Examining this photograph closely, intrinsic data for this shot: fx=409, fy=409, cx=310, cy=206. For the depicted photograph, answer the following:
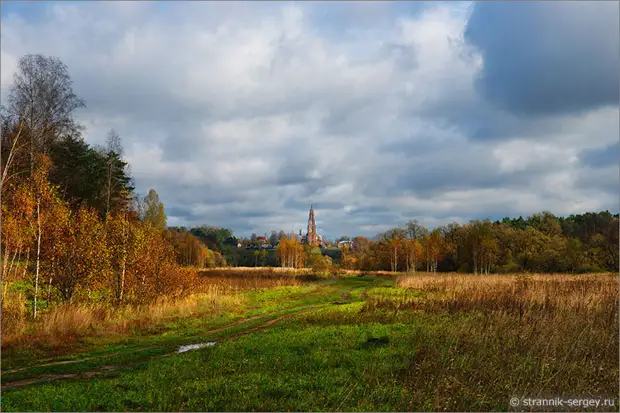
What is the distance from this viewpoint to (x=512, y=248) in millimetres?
78500

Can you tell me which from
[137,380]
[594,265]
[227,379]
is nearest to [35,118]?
[137,380]

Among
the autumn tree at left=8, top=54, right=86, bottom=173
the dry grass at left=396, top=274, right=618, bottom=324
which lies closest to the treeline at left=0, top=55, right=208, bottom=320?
the autumn tree at left=8, top=54, right=86, bottom=173

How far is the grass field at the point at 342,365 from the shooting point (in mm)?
8820

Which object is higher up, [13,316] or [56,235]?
[56,235]

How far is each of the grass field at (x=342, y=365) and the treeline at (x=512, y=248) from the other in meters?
52.7

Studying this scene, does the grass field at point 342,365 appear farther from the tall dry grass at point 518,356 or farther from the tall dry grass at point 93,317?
the tall dry grass at point 93,317

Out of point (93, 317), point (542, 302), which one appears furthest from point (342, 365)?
point (93, 317)

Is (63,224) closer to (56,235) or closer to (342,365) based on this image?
(56,235)

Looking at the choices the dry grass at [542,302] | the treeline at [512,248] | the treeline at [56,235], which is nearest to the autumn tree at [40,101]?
the treeline at [56,235]

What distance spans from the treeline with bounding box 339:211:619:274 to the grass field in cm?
5269

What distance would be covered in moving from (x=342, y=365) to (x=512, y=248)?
7738 cm

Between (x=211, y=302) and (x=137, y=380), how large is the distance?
18.3 metres

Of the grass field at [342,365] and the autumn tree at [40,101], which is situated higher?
the autumn tree at [40,101]

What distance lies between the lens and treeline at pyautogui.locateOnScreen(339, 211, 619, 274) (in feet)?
211
